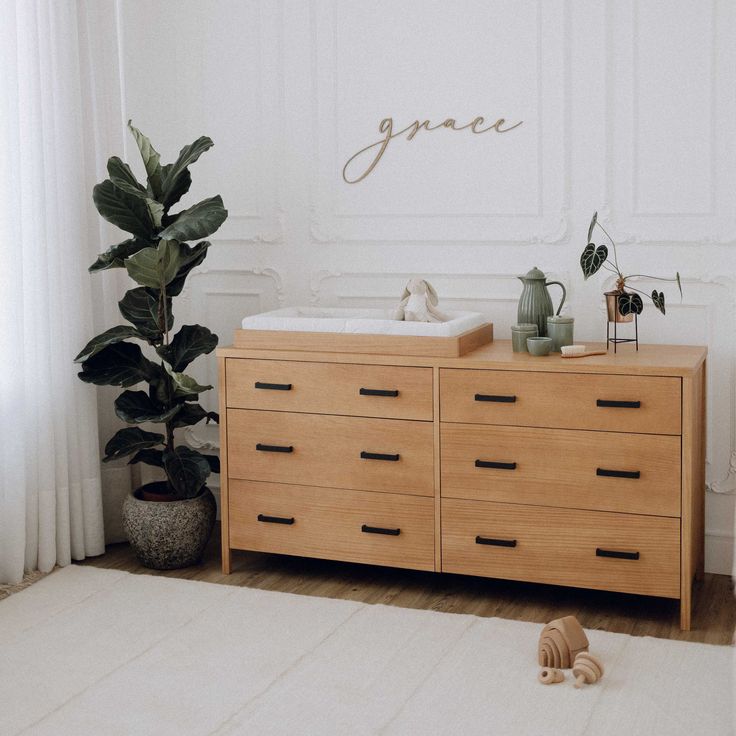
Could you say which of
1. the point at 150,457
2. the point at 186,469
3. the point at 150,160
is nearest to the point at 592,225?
the point at 150,160

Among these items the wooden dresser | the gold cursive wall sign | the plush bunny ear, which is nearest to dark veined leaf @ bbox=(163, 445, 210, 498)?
the wooden dresser

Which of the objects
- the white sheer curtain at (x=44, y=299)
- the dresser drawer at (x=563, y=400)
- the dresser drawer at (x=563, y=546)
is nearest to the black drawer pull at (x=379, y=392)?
the dresser drawer at (x=563, y=400)

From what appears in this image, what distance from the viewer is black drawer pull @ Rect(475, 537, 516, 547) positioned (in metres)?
2.99

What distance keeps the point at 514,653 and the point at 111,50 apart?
8.60ft

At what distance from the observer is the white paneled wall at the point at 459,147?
3.15 meters

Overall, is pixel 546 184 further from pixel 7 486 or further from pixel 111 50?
pixel 7 486

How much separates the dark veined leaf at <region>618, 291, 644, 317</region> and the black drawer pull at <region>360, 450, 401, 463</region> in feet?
2.70

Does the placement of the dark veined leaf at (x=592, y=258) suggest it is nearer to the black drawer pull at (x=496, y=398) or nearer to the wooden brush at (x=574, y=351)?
the wooden brush at (x=574, y=351)

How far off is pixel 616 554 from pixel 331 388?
39.2 inches

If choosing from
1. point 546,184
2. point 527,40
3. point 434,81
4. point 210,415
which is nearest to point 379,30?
point 434,81

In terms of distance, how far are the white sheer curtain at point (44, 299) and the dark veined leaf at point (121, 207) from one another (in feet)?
0.77

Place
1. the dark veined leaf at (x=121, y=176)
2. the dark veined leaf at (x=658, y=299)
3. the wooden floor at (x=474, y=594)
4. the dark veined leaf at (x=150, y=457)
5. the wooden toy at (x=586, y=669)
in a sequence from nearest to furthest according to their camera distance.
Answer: the wooden toy at (x=586, y=669)
the wooden floor at (x=474, y=594)
the dark veined leaf at (x=658, y=299)
the dark veined leaf at (x=121, y=176)
the dark veined leaf at (x=150, y=457)

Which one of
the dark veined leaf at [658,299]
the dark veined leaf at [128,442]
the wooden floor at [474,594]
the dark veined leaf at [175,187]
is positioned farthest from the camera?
the dark veined leaf at [128,442]

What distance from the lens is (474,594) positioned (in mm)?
3139
